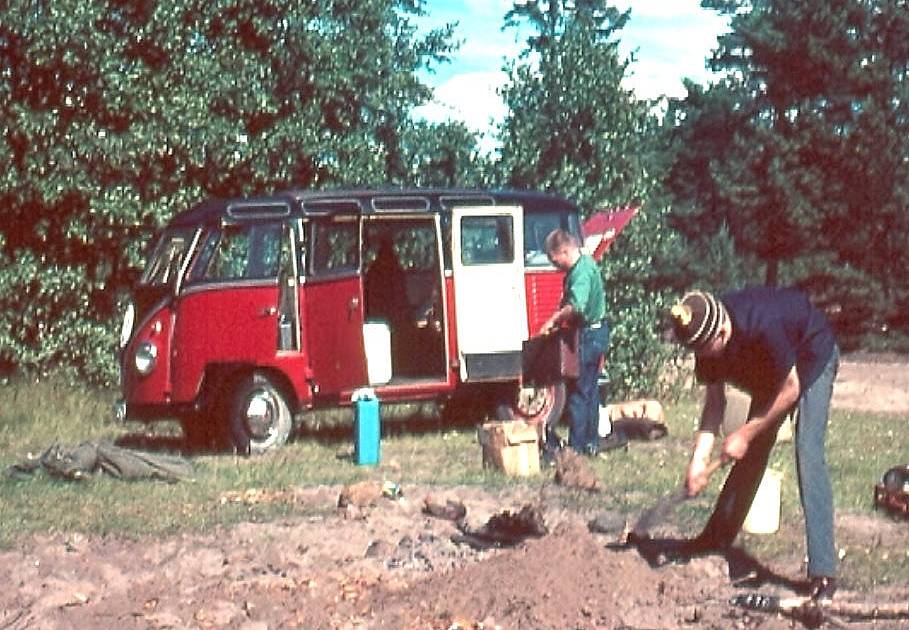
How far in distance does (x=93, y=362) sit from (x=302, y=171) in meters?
3.74

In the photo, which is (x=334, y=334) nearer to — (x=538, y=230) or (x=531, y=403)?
(x=531, y=403)

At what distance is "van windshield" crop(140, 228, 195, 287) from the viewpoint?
45.9ft

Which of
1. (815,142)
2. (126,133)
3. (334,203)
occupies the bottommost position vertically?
(334,203)

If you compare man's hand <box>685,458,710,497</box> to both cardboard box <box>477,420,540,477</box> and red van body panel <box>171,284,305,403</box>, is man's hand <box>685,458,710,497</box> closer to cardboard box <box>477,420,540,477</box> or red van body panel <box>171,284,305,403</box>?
cardboard box <box>477,420,540,477</box>

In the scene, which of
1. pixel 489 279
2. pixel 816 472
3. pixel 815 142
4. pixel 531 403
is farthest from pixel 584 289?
pixel 815 142

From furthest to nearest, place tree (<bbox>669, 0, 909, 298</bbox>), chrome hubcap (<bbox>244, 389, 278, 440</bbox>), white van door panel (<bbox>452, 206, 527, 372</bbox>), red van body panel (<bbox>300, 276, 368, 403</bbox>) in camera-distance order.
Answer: tree (<bbox>669, 0, 909, 298</bbox>) → white van door panel (<bbox>452, 206, 527, 372</bbox>) → red van body panel (<bbox>300, 276, 368, 403</bbox>) → chrome hubcap (<bbox>244, 389, 278, 440</bbox>)

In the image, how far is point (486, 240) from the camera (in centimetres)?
1541

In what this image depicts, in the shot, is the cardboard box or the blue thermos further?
the blue thermos

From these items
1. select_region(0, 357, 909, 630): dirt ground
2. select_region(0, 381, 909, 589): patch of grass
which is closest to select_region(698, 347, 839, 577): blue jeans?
select_region(0, 357, 909, 630): dirt ground

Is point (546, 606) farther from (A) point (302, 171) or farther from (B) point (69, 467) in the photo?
(A) point (302, 171)

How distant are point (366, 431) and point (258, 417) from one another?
1800 millimetres

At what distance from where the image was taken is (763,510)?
29.6 feet

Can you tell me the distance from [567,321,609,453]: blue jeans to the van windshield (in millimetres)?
3890

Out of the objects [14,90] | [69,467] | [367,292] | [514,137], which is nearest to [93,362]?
[14,90]
